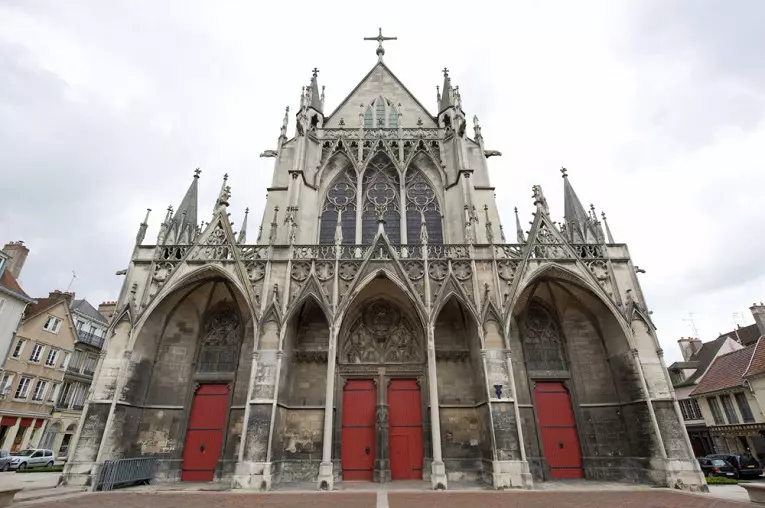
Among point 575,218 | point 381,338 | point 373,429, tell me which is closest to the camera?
Result: point 373,429

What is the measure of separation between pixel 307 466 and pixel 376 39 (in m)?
22.2

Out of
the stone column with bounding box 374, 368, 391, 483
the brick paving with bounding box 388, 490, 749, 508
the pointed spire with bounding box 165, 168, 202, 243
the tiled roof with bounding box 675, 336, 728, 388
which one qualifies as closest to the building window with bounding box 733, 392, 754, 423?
the tiled roof with bounding box 675, 336, 728, 388

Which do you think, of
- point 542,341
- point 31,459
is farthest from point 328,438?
point 31,459

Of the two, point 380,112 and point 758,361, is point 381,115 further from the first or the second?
point 758,361

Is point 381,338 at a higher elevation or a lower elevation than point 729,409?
higher

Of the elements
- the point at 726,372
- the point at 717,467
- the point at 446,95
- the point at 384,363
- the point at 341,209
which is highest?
the point at 446,95

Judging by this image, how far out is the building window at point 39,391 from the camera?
24172 mm

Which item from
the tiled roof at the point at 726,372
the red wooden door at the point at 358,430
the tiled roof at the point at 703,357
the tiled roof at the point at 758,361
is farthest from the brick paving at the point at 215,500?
the tiled roof at the point at 703,357

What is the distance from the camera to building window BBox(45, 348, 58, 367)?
82.4 feet

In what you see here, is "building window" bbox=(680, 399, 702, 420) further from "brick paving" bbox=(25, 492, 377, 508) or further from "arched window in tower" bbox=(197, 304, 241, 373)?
"arched window in tower" bbox=(197, 304, 241, 373)

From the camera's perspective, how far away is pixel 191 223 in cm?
1502

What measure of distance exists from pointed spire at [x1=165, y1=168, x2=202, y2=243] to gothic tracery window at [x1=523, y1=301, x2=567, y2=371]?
12901mm

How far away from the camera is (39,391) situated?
24.5 m

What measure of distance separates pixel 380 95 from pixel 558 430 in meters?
16.9
